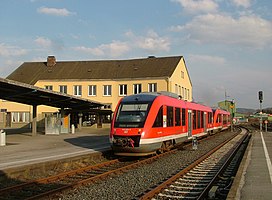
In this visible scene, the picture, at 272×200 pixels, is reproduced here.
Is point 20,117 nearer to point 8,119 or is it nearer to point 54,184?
point 8,119

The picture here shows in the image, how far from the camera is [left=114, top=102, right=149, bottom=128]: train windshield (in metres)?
14.8

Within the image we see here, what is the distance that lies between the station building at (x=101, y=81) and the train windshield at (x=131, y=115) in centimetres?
3176

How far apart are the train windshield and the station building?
31764mm

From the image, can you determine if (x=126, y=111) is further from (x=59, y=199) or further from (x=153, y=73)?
(x=153, y=73)

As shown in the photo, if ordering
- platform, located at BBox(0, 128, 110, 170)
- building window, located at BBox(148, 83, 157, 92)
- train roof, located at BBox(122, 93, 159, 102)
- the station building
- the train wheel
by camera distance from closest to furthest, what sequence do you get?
1. platform, located at BBox(0, 128, 110, 170)
2. train roof, located at BBox(122, 93, 159, 102)
3. the train wheel
4. building window, located at BBox(148, 83, 157, 92)
5. the station building

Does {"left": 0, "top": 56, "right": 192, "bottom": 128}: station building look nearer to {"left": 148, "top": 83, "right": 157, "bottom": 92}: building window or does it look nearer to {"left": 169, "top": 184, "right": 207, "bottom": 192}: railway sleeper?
{"left": 148, "top": 83, "right": 157, "bottom": 92}: building window

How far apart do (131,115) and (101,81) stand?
3794cm

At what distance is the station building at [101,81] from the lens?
50.3 m

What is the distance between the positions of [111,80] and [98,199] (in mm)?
44202

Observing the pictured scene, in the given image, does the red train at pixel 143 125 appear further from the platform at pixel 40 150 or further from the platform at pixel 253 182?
the platform at pixel 253 182

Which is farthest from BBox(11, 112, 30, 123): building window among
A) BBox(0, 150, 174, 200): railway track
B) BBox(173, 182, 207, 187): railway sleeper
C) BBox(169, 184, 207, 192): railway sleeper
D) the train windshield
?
BBox(169, 184, 207, 192): railway sleeper

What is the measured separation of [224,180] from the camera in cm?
1080

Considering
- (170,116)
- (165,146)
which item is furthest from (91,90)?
(165,146)

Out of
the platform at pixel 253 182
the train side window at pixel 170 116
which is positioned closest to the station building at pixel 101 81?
the train side window at pixel 170 116
